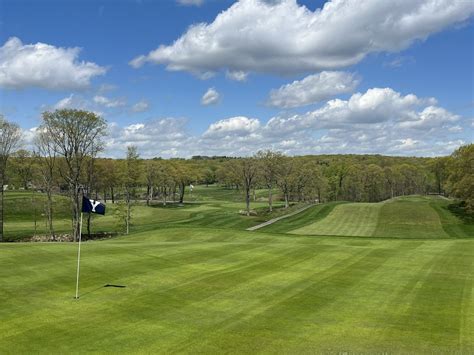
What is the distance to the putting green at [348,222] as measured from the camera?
72.9 meters

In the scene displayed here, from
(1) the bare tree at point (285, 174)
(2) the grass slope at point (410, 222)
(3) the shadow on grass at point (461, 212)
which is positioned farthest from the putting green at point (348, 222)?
(1) the bare tree at point (285, 174)

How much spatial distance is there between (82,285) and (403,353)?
569 inches

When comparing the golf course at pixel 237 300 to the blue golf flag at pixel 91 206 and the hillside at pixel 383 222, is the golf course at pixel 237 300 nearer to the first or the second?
the blue golf flag at pixel 91 206

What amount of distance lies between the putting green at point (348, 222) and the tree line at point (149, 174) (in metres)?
16.2

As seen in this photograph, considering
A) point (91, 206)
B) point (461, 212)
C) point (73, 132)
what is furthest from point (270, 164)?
point (91, 206)

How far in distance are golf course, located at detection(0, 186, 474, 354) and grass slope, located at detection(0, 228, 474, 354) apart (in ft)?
0.16

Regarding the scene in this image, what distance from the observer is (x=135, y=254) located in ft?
97.4

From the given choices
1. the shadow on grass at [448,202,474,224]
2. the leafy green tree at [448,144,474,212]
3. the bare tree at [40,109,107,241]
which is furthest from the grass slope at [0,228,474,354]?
the shadow on grass at [448,202,474,224]

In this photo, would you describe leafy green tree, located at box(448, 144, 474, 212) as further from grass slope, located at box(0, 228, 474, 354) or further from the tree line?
grass slope, located at box(0, 228, 474, 354)

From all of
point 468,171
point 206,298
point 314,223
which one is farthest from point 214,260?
point 468,171

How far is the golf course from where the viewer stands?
1445 cm

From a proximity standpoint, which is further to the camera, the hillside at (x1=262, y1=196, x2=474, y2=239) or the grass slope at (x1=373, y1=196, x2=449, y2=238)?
the hillside at (x1=262, y1=196, x2=474, y2=239)

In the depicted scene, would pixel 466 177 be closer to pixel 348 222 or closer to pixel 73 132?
pixel 348 222

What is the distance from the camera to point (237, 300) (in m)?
19.4
